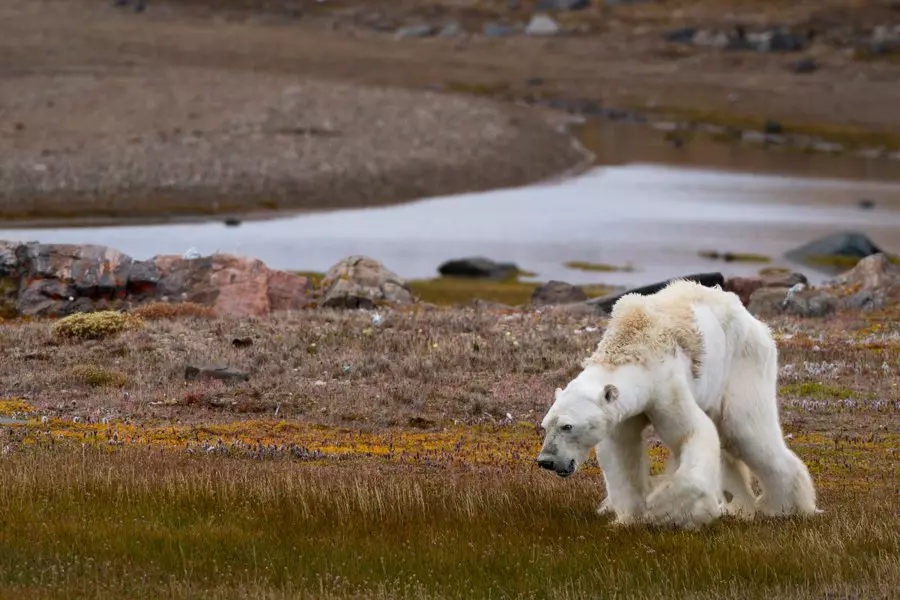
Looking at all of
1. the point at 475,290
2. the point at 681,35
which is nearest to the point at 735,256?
the point at 475,290

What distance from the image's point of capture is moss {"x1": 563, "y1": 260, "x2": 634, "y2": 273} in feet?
172

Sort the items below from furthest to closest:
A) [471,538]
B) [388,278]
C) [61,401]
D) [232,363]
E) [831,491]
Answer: [388,278], [232,363], [61,401], [831,491], [471,538]

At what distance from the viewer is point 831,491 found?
634 inches

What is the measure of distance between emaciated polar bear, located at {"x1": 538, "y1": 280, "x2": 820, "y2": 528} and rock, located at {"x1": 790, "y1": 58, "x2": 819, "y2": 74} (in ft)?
392

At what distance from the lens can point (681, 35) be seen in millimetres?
157625

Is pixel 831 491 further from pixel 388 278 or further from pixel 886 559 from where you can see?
pixel 388 278

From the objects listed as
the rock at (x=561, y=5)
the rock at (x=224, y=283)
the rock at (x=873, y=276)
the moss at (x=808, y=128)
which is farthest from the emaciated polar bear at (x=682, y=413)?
the rock at (x=561, y=5)

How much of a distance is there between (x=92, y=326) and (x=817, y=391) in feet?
45.7

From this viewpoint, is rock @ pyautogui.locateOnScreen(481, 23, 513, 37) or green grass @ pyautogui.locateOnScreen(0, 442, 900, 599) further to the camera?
rock @ pyautogui.locateOnScreen(481, 23, 513, 37)

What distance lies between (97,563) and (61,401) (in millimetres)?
11027

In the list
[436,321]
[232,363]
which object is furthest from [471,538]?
[436,321]

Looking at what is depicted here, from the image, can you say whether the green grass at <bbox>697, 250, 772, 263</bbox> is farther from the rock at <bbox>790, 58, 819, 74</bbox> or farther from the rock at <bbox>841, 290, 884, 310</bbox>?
the rock at <bbox>790, 58, 819, 74</bbox>

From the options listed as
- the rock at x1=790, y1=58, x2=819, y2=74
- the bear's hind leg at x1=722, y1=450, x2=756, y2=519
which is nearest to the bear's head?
the bear's hind leg at x1=722, y1=450, x2=756, y2=519

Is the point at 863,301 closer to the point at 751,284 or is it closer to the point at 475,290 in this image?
the point at 751,284
